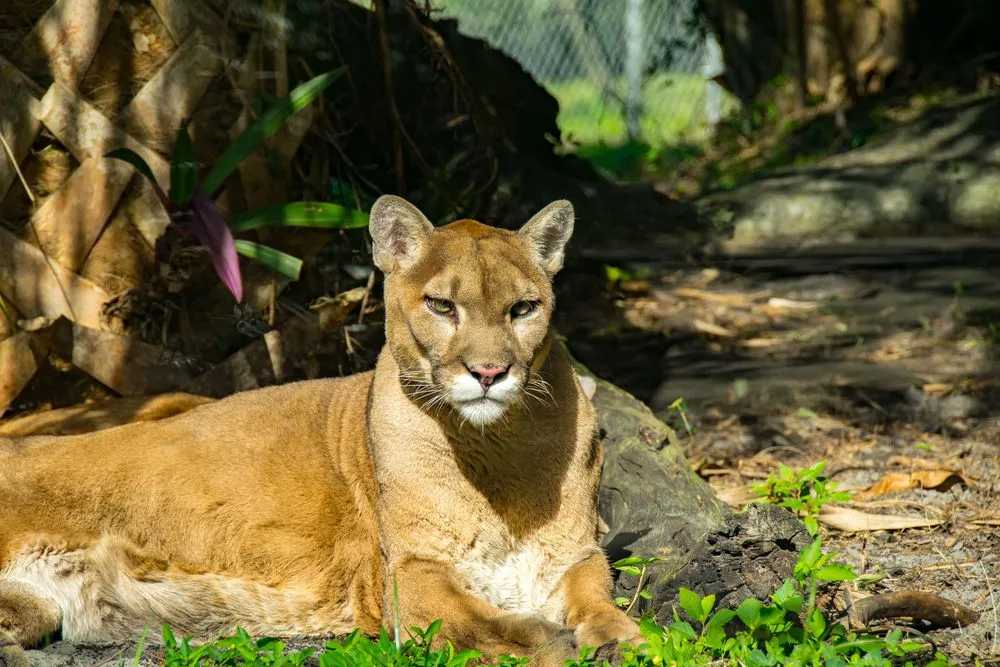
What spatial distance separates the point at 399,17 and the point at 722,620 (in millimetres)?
4990

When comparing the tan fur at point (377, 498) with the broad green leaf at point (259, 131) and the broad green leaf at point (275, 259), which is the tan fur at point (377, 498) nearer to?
the broad green leaf at point (275, 259)

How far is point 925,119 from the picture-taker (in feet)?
41.8

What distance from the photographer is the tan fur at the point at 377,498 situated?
448 cm

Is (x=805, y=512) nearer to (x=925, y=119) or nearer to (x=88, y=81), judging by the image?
(x=88, y=81)

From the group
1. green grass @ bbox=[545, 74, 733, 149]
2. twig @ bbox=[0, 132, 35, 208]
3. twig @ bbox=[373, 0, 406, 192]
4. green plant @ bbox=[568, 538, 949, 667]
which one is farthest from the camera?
green grass @ bbox=[545, 74, 733, 149]

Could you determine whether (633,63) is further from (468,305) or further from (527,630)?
(527,630)

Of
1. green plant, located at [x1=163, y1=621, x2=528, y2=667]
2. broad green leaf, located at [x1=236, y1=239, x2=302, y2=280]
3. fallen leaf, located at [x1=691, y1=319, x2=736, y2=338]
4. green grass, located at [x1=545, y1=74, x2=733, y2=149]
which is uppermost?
broad green leaf, located at [x1=236, y1=239, x2=302, y2=280]

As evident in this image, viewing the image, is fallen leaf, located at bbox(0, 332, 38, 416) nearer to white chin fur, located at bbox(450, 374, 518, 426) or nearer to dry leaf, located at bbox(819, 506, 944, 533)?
white chin fur, located at bbox(450, 374, 518, 426)

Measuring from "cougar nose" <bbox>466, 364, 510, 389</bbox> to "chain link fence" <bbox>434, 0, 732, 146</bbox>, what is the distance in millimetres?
14370

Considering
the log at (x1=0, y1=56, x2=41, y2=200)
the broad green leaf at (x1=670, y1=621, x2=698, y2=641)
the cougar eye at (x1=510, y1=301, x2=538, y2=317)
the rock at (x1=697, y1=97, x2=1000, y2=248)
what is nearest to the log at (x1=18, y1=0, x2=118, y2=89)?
the log at (x1=0, y1=56, x2=41, y2=200)

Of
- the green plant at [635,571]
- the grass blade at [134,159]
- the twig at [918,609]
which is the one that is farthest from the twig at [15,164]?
the twig at [918,609]

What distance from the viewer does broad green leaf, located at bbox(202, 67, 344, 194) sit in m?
5.95

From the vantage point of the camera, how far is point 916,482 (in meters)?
5.95

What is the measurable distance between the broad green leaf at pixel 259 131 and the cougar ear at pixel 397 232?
144cm
